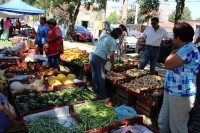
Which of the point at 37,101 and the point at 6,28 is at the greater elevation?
the point at 6,28

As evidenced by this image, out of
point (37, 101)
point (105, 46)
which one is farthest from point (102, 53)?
point (37, 101)

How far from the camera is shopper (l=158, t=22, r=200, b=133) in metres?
3.18

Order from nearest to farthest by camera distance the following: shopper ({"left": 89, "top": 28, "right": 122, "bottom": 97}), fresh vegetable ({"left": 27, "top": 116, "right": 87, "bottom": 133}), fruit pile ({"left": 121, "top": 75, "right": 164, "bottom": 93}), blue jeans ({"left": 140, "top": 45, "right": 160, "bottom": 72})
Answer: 1. fresh vegetable ({"left": 27, "top": 116, "right": 87, "bottom": 133})
2. shopper ({"left": 89, "top": 28, "right": 122, "bottom": 97})
3. fruit pile ({"left": 121, "top": 75, "right": 164, "bottom": 93})
4. blue jeans ({"left": 140, "top": 45, "right": 160, "bottom": 72})

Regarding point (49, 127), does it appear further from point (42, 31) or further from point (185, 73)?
point (42, 31)

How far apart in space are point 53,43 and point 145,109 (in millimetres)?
3514

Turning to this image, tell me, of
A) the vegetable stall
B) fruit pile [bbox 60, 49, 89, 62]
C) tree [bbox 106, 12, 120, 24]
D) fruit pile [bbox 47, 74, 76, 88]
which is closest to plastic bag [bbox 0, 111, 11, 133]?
the vegetable stall

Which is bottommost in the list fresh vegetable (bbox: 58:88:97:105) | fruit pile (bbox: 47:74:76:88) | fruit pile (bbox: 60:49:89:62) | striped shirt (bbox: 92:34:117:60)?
fresh vegetable (bbox: 58:88:97:105)

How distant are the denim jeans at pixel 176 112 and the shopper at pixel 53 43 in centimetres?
458

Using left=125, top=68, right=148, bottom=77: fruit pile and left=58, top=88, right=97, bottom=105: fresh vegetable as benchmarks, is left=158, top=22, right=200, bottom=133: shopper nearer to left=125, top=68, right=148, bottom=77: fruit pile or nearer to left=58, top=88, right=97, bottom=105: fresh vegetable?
left=58, top=88, right=97, bottom=105: fresh vegetable

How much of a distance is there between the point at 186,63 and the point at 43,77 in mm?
4006

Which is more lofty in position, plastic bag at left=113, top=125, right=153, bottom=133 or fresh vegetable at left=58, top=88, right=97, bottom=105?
fresh vegetable at left=58, top=88, right=97, bottom=105

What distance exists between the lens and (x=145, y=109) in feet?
17.9

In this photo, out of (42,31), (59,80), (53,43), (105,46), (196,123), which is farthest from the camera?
(42,31)

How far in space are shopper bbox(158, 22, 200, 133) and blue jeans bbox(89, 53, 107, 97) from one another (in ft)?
8.44
